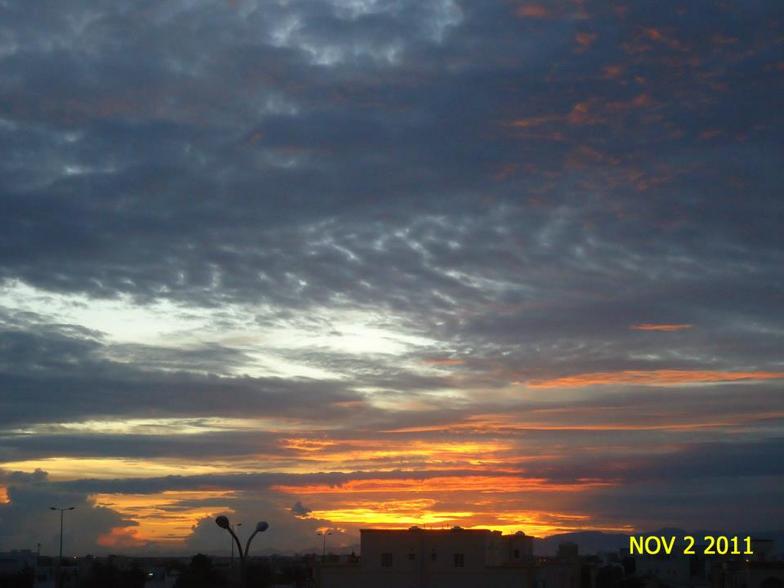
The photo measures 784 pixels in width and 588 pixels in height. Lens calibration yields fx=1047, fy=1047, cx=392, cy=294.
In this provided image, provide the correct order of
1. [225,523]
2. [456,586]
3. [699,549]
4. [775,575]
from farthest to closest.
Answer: [699,549] → [775,575] → [456,586] → [225,523]

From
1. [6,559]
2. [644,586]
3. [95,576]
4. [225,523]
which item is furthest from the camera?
[6,559]

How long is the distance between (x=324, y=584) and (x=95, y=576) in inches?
2532

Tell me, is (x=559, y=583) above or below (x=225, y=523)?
below

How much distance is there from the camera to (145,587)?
110m

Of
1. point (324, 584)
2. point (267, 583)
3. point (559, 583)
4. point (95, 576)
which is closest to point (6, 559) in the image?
point (95, 576)

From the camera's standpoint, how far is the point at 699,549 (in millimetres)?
121938

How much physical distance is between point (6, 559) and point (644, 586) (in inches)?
3945

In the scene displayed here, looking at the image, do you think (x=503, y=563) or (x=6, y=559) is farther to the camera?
(x=6, y=559)

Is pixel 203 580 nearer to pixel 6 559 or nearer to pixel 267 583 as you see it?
pixel 267 583

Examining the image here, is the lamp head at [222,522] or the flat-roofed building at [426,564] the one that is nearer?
the lamp head at [222,522]

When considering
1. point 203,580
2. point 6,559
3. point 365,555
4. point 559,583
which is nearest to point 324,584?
point 365,555

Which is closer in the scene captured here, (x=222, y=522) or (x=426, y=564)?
(x=222, y=522)

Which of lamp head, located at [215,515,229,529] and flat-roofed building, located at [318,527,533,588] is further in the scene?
flat-roofed building, located at [318,527,533,588]

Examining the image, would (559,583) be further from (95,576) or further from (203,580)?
(95,576)
